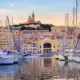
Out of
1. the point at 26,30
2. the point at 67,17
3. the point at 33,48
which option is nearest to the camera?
the point at 67,17

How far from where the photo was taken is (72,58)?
53.5m

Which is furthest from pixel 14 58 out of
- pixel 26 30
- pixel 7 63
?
pixel 26 30

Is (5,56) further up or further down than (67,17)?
further down

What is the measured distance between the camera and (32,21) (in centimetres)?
18838

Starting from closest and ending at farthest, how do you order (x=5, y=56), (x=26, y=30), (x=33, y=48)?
(x=5, y=56), (x=33, y=48), (x=26, y=30)

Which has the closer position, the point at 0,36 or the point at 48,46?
the point at 0,36

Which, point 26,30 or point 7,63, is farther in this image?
point 26,30

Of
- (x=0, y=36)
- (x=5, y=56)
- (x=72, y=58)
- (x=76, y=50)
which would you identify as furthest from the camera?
(x=0, y=36)

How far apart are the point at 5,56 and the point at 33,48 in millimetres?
123834

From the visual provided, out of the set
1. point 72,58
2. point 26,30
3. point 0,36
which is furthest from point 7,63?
A: point 26,30

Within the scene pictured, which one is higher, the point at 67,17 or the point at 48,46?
the point at 67,17

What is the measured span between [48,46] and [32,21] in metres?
17.0

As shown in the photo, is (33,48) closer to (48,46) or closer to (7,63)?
(48,46)

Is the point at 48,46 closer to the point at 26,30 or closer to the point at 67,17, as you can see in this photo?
the point at 26,30
